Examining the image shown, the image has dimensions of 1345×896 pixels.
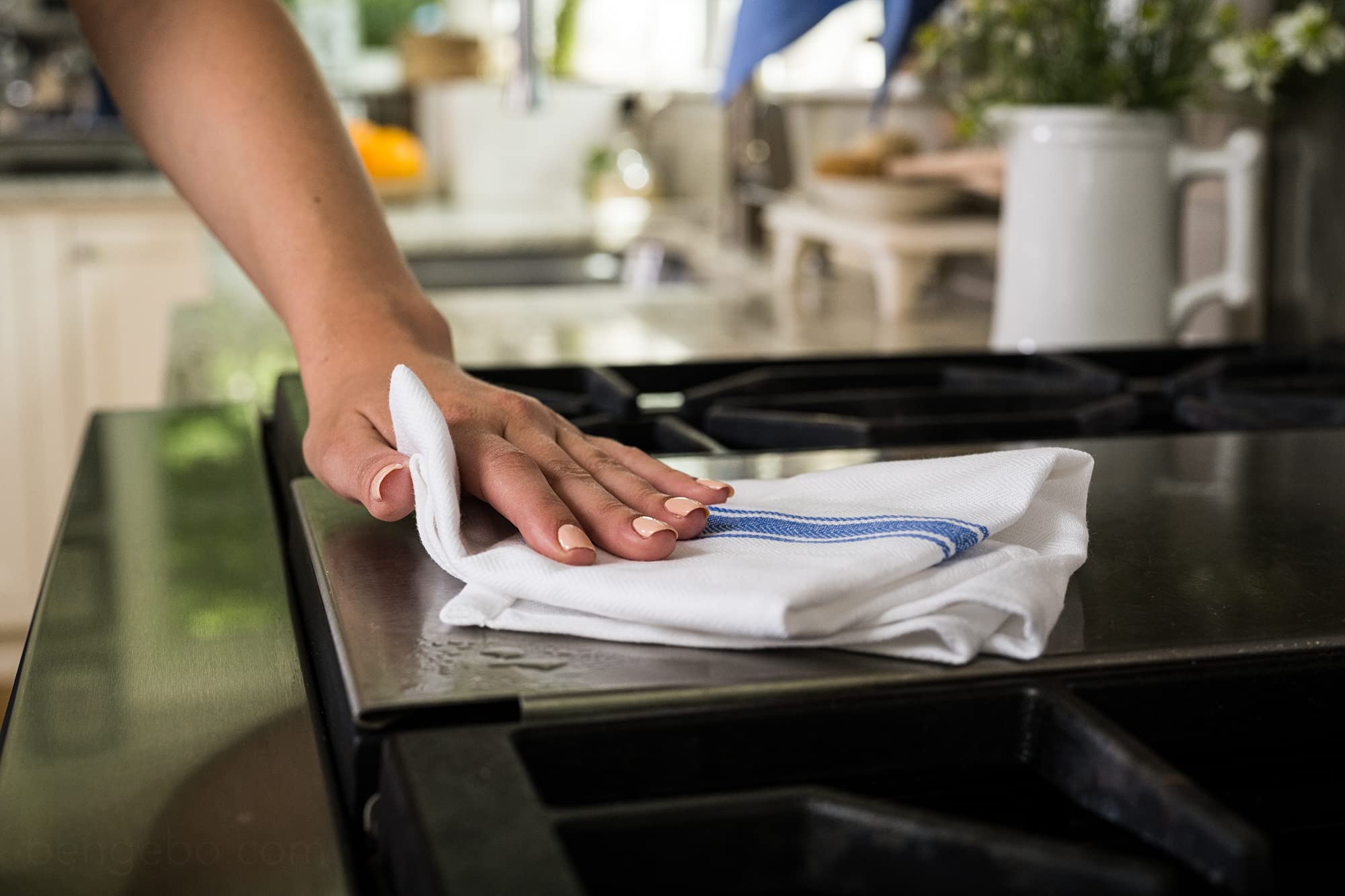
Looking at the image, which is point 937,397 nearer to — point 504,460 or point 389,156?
point 504,460

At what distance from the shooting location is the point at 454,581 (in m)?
0.45

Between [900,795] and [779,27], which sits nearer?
[900,795]

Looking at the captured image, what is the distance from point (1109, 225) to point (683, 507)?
90cm

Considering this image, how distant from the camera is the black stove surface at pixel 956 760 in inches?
11.3

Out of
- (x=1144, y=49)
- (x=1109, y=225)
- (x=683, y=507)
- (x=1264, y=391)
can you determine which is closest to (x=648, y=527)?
(x=683, y=507)

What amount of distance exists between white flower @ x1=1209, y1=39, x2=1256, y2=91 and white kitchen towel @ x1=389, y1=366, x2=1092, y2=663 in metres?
0.88

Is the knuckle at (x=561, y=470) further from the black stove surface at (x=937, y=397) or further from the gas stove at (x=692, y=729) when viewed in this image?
the black stove surface at (x=937, y=397)

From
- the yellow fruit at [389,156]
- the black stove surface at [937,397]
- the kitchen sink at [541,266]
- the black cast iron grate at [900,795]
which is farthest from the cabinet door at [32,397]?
the black cast iron grate at [900,795]

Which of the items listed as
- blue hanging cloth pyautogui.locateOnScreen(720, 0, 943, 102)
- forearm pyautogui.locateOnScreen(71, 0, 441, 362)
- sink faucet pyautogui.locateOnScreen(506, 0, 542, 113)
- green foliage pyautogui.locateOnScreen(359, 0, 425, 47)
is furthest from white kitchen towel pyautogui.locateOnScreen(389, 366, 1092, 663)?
green foliage pyautogui.locateOnScreen(359, 0, 425, 47)

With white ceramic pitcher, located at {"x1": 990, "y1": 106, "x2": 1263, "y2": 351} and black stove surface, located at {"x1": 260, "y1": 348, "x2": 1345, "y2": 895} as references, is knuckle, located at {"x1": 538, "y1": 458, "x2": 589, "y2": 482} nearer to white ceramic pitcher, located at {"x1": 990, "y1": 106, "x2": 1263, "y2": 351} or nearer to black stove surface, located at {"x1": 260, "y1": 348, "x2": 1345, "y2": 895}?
black stove surface, located at {"x1": 260, "y1": 348, "x2": 1345, "y2": 895}

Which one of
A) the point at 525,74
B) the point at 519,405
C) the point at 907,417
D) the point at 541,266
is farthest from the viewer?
the point at 541,266

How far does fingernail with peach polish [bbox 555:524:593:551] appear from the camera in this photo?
437mm

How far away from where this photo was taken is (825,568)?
0.39m

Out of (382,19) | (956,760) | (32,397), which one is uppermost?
(382,19)
